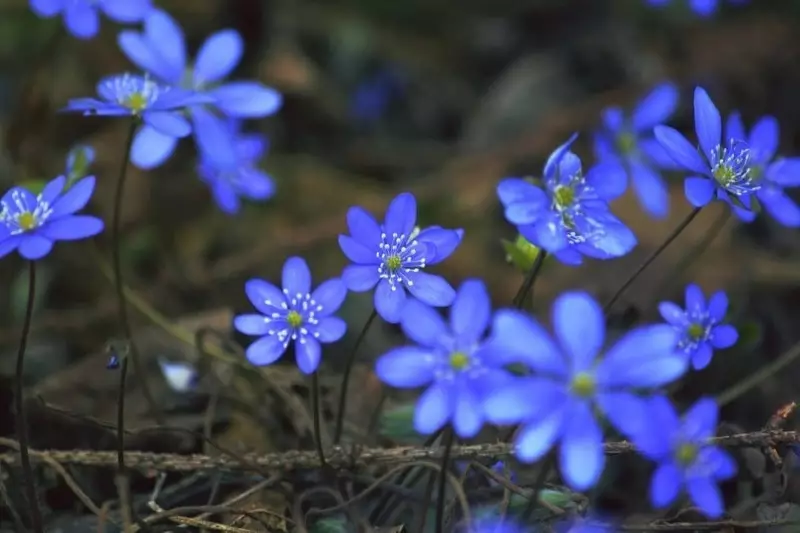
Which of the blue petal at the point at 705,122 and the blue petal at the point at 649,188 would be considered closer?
the blue petal at the point at 705,122

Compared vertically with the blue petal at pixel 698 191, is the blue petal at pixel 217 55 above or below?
above

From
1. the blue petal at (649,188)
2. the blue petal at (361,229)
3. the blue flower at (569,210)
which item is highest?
the blue petal at (649,188)

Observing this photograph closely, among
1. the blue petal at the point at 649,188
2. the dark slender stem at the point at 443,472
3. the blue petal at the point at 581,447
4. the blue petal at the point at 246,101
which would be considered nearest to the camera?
the blue petal at the point at 581,447

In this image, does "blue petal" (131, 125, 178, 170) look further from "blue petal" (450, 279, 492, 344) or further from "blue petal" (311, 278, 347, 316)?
"blue petal" (450, 279, 492, 344)

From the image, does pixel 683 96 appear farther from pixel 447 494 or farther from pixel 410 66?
pixel 447 494

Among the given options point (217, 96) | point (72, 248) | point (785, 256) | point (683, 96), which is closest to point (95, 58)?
point (72, 248)

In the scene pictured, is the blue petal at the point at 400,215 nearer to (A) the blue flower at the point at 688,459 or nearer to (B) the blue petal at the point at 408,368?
(B) the blue petal at the point at 408,368

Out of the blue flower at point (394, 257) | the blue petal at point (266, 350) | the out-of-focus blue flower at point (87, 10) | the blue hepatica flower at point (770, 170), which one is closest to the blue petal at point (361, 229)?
the blue flower at point (394, 257)

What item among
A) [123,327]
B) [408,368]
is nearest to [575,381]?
[408,368]
